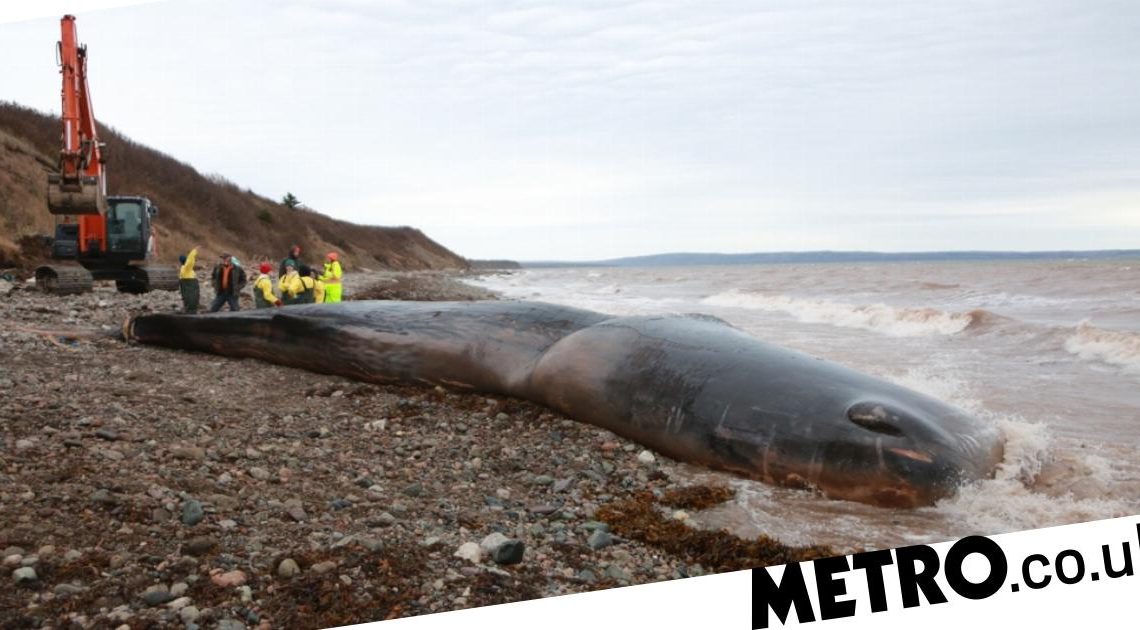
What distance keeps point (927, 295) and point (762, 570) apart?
22267 millimetres

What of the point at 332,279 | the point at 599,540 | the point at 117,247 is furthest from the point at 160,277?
the point at 599,540

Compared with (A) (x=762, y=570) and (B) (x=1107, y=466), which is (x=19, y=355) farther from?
(B) (x=1107, y=466)

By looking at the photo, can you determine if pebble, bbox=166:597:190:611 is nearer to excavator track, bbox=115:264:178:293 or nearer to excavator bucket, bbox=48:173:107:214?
excavator bucket, bbox=48:173:107:214

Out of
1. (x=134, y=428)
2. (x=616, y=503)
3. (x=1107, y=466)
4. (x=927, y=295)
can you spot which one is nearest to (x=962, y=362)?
(x=1107, y=466)

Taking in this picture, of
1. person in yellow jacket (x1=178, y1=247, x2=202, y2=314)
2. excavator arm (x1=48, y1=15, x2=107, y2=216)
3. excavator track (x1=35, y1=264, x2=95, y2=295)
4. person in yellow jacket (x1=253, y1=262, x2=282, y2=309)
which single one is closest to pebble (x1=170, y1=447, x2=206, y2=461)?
person in yellow jacket (x1=253, y1=262, x2=282, y2=309)

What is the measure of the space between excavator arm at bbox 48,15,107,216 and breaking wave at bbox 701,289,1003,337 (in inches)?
498

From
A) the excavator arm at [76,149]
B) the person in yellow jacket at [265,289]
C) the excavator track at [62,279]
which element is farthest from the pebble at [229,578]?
the excavator track at [62,279]

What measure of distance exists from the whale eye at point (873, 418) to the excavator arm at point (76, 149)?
39.7ft

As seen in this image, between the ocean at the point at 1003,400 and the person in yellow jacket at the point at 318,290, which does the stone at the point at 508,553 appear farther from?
the person in yellow jacket at the point at 318,290

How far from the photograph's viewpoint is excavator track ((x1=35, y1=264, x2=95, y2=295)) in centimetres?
1273

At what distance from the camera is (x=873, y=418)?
418 cm

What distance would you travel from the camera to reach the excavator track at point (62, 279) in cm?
1273

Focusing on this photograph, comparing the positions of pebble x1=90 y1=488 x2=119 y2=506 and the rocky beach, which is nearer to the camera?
the rocky beach

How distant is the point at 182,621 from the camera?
2.60m
